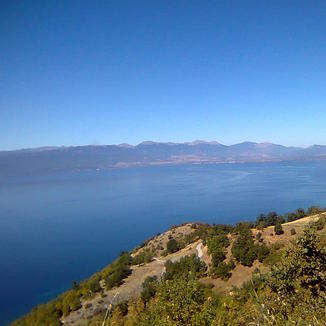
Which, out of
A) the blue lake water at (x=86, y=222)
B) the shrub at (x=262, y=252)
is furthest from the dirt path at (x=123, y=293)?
the blue lake water at (x=86, y=222)

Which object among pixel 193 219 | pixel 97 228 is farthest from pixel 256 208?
pixel 97 228

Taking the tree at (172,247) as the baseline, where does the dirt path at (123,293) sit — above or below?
below

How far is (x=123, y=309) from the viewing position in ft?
61.0

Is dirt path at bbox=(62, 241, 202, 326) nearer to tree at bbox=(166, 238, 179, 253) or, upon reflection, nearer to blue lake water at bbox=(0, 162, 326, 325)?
tree at bbox=(166, 238, 179, 253)

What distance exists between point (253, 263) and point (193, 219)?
5105cm

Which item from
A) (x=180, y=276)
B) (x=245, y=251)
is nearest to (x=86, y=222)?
(x=245, y=251)

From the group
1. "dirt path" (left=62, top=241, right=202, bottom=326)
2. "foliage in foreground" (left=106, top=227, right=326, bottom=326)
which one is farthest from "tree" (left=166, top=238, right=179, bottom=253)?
"foliage in foreground" (left=106, top=227, right=326, bottom=326)

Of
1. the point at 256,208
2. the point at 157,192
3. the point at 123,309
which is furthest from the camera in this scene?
the point at 157,192

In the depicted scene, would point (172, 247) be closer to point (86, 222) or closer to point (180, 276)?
point (180, 276)

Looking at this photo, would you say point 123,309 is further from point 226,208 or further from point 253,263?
point 226,208

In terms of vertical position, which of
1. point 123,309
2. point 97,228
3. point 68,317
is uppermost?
point 123,309

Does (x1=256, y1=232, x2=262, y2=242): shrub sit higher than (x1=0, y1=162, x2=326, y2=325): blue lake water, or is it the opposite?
(x1=256, y1=232, x2=262, y2=242): shrub

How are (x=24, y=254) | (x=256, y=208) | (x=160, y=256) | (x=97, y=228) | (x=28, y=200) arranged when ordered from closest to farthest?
(x=160, y=256), (x=24, y=254), (x=97, y=228), (x=256, y=208), (x=28, y=200)

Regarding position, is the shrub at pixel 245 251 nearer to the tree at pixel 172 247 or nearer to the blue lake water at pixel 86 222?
the tree at pixel 172 247
